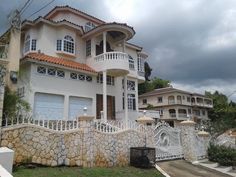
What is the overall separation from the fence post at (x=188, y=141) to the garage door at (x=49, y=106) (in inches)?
327

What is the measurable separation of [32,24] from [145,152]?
1428cm

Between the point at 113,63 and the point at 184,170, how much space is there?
381 inches

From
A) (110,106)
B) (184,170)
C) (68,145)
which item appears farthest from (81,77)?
(184,170)

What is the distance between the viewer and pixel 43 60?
16.2 metres

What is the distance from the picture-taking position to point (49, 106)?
1686 centimetres

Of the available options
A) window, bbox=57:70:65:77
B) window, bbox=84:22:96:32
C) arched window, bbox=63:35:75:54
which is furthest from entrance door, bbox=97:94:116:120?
window, bbox=84:22:96:32

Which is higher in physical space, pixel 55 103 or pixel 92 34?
pixel 92 34

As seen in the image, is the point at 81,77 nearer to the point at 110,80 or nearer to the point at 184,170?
the point at 110,80

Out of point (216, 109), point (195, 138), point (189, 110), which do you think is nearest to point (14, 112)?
point (195, 138)

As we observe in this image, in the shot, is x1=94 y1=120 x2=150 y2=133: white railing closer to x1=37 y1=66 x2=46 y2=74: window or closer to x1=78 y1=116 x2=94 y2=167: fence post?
x1=78 y1=116 x2=94 y2=167: fence post

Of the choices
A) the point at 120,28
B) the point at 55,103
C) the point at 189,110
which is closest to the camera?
the point at 55,103

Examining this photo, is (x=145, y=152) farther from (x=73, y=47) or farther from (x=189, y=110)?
(x=189, y=110)

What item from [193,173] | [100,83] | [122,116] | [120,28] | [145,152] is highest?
[120,28]

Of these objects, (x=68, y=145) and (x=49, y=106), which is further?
(x=49, y=106)
